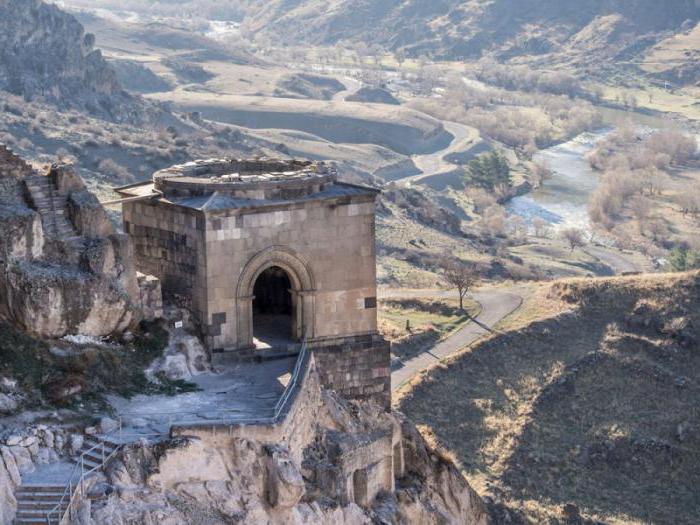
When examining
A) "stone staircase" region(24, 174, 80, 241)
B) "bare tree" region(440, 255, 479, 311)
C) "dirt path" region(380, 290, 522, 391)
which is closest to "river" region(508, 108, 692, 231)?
"bare tree" region(440, 255, 479, 311)

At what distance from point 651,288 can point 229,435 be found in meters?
29.4

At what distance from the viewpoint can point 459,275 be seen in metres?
55.4

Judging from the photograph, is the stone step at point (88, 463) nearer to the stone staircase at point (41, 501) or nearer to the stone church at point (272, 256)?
the stone staircase at point (41, 501)

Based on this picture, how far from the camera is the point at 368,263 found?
1166 inches

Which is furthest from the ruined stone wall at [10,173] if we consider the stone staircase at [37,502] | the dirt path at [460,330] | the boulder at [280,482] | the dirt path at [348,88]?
the dirt path at [348,88]

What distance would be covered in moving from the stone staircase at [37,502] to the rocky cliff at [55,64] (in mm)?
71265

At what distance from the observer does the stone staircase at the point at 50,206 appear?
26.8 metres

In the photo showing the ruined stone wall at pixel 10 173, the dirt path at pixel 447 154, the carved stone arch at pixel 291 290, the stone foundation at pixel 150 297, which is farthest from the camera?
the dirt path at pixel 447 154

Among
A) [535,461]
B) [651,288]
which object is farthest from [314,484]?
[651,288]

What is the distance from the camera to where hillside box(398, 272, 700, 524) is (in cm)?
3991

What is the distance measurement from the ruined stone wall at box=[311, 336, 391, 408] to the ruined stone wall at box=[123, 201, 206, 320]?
2.66 meters

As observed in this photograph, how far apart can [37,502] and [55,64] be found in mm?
76757

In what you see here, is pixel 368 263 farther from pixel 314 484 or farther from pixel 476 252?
pixel 476 252

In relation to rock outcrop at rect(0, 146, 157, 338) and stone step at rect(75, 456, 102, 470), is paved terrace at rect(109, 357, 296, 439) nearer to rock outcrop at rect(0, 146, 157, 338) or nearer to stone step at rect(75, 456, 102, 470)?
stone step at rect(75, 456, 102, 470)
